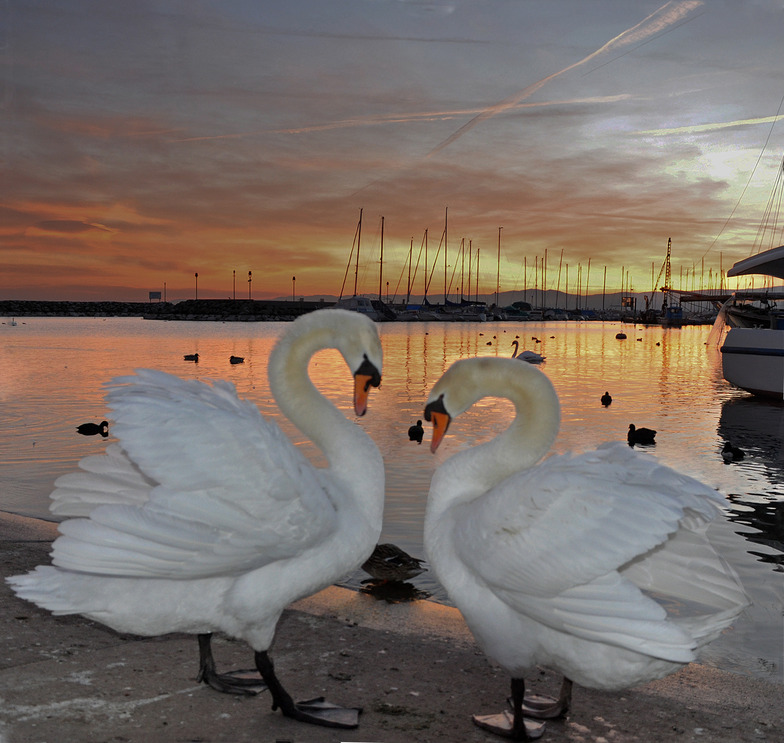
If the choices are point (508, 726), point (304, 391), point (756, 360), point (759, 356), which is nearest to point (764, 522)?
point (508, 726)

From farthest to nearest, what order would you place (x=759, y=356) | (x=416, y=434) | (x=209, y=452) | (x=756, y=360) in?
(x=756, y=360) → (x=759, y=356) → (x=416, y=434) → (x=209, y=452)

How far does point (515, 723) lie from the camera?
127 inches

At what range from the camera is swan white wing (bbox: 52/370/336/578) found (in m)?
3.03

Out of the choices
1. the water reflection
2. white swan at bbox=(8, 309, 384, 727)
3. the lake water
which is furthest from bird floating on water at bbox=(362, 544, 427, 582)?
the water reflection

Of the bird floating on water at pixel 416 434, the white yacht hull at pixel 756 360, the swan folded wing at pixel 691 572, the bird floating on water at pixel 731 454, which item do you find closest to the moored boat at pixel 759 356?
the white yacht hull at pixel 756 360

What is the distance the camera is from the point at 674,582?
3.34 m

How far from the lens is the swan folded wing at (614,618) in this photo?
2.80 metres

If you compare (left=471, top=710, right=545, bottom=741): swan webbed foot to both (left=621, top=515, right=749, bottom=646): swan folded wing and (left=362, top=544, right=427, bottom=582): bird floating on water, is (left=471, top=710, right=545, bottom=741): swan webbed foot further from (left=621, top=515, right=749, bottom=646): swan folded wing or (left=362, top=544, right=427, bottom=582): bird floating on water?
(left=362, top=544, right=427, bottom=582): bird floating on water

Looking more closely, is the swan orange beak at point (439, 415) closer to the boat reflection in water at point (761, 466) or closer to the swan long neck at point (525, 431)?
the swan long neck at point (525, 431)

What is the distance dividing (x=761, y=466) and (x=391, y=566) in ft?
28.2

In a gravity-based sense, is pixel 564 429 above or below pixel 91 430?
below

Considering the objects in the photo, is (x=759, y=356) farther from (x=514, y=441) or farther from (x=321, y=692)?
(x=321, y=692)

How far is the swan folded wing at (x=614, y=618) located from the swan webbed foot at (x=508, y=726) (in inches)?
21.1

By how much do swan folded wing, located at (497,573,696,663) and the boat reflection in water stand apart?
1.96ft
